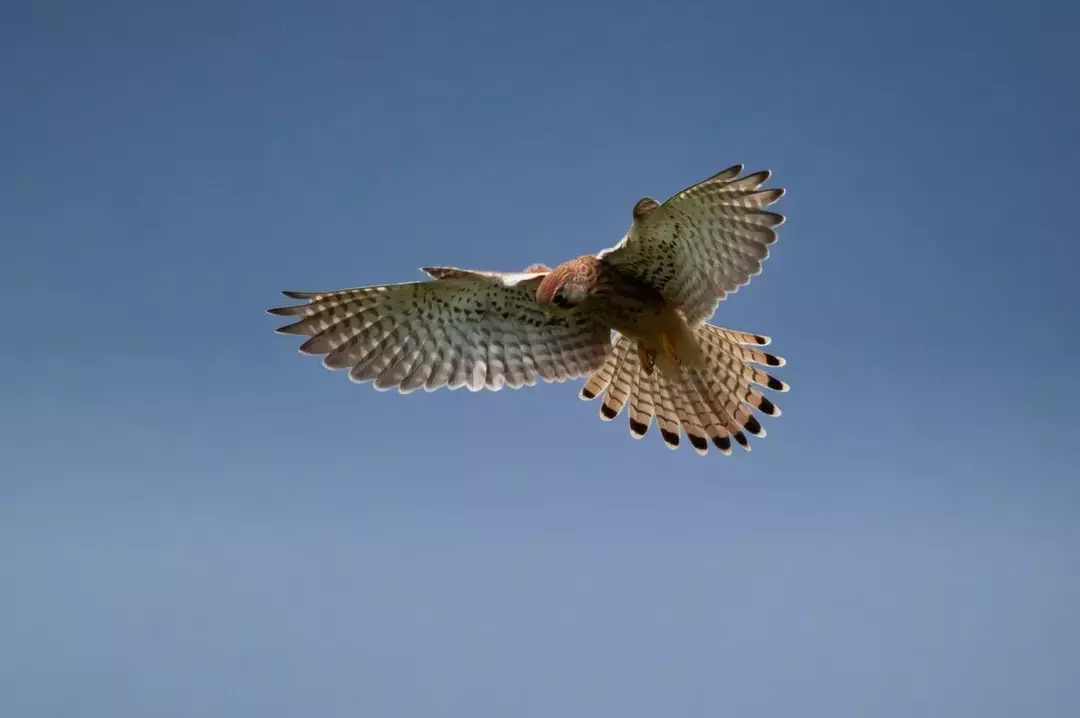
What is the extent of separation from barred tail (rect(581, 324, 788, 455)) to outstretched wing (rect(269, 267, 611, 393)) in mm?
495

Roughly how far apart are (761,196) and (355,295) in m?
→ 2.93

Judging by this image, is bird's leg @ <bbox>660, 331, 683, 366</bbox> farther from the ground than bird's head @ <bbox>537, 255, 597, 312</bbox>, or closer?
closer

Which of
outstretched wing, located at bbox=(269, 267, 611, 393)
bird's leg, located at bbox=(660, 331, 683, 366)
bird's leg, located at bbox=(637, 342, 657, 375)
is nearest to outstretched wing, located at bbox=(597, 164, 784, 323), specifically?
bird's leg, located at bbox=(660, 331, 683, 366)

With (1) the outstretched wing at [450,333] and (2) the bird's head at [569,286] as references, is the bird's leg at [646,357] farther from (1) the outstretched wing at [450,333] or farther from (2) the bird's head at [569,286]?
(2) the bird's head at [569,286]

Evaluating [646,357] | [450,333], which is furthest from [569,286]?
[450,333]

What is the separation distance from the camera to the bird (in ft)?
21.3

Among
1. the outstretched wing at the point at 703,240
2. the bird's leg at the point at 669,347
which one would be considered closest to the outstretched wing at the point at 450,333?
the bird's leg at the point at 669,347

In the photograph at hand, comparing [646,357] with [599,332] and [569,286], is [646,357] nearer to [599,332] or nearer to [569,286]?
[599,332]

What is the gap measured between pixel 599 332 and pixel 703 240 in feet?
4.74

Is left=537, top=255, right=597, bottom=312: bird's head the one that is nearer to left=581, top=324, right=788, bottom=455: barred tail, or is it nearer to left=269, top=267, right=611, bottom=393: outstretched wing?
left=269, top=267, right=611, bottom=393: outstretched wing

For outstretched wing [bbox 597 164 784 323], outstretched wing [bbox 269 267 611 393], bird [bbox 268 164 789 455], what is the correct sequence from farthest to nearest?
outstretched wing [bbox 269 267 611 393] → bird [bbox 268 164 789 455] → outstretched wing [bbox 597 164 784 323]

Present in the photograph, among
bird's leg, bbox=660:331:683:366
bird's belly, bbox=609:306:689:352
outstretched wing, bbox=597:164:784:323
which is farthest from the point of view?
bird's leg, bbox=660:331:683:366

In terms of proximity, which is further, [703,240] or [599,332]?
[599,332]

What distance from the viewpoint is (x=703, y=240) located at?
6281mm
